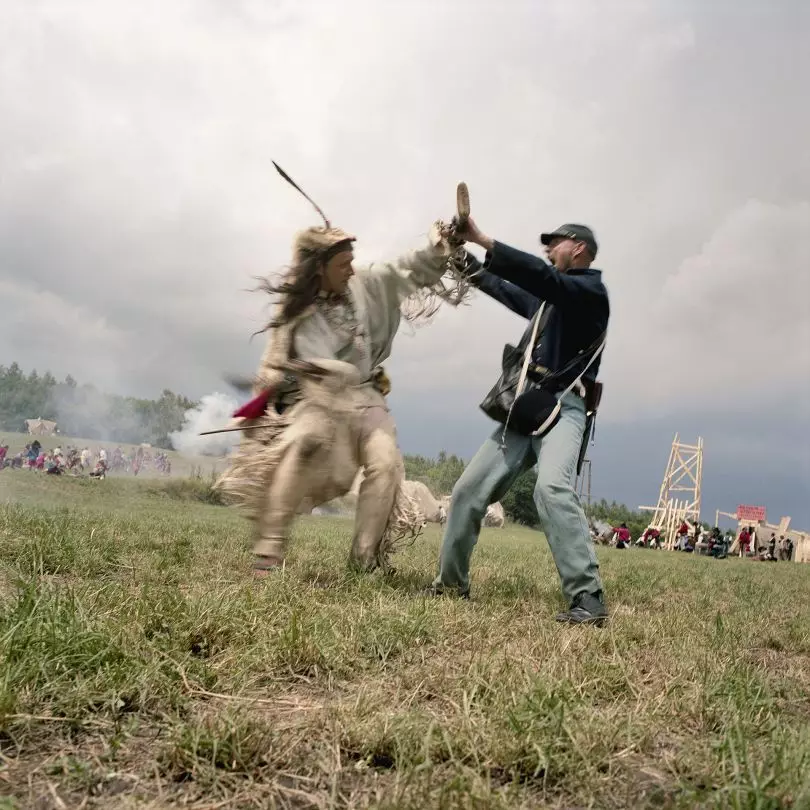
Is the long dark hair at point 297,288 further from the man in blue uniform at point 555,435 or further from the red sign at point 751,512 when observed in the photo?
the red sign at point 751,512

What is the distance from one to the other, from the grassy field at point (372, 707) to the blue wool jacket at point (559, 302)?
1.53 meters

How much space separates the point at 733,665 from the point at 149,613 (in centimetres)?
206

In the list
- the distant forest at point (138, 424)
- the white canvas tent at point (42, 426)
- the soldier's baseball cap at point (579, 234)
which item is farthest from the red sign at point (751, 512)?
the white canvas tent at point (42, 426)

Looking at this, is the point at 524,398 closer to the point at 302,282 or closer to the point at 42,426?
the point at 302,282

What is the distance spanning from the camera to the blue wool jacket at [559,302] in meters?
3.77

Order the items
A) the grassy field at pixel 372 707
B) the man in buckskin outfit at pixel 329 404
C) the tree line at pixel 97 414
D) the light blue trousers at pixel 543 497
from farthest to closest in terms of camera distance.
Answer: the tree line at pixel 97 414 → the man in buckskin outfit at pixel 329 404 → the light blue trousers at pixel 543 497 → the grassy field at pixel 372 707

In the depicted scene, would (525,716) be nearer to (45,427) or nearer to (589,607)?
(589,607)

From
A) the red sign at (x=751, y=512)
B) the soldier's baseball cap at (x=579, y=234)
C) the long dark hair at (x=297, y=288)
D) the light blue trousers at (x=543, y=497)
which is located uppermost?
the red sign at (x=751, y=512)

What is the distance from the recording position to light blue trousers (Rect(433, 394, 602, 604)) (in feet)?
12.3

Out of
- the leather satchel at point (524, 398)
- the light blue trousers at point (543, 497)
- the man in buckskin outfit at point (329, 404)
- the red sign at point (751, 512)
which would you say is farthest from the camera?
the red sign at point (751, 512)

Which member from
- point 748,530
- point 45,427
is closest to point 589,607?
point 748,530

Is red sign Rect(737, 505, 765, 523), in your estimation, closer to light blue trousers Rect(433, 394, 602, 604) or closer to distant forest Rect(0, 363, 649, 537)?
distant forest Rect(0, 363, 649, 537)

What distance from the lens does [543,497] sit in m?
3.82

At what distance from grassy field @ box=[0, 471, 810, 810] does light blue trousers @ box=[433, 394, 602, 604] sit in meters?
0.46
